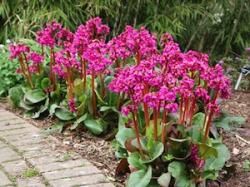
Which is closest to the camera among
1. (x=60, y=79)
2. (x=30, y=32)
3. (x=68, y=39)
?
(x=68, y=39)

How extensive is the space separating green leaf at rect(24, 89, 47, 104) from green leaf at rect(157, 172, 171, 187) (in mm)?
1604

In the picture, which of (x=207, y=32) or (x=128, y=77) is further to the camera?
(x=207, y=32)

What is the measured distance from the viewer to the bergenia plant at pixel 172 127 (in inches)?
113

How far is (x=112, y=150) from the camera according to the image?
3.55m

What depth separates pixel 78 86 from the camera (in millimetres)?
3861

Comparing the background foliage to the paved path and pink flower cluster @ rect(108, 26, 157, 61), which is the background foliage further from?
the paved path

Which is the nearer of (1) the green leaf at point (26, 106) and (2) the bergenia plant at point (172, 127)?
(2) the bergenia plant at point (172, 127)

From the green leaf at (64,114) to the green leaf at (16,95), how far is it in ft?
1.83

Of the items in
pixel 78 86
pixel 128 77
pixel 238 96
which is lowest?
pixel 238 96

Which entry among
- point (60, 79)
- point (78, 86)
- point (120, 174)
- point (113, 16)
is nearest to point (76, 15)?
point (113, 16)

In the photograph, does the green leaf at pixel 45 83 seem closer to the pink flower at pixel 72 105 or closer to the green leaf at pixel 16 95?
the green leaf at pixel 16 95

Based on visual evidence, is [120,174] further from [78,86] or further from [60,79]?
[60,79]

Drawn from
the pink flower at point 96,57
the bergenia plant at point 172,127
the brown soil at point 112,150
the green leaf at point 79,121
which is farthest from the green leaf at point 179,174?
the green leaf at point 79,121

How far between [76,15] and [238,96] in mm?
2142
